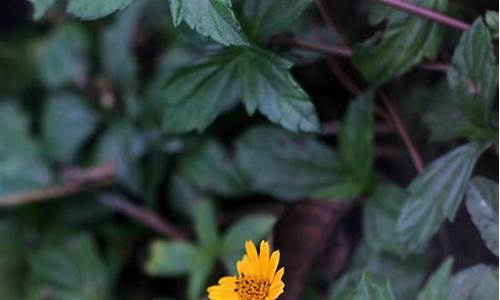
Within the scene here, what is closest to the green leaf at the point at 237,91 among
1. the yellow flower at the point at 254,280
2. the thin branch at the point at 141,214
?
the yellow flower at the point at 254,280

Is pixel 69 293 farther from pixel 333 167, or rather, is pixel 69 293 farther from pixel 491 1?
pixel 491 1

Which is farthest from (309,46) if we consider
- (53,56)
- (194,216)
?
(53,56)

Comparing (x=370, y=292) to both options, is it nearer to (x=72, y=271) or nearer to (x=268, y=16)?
(x=268, y=16)

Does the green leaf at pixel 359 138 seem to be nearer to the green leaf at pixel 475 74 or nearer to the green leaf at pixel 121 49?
the green leaf at pixel 475 74

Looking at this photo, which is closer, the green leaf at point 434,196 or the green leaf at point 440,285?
the green leaf at point 440,285

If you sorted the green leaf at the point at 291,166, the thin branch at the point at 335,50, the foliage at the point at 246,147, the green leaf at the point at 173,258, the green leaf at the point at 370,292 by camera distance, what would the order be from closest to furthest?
the green leaf at the point at 370,292 < the foliage at the point at 246,147 < the thin branch at the point at 335,50 < the green leaf at the point at 291,166 < the green leaf at the point at 173,258

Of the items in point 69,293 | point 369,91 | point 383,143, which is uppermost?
point 369,91
